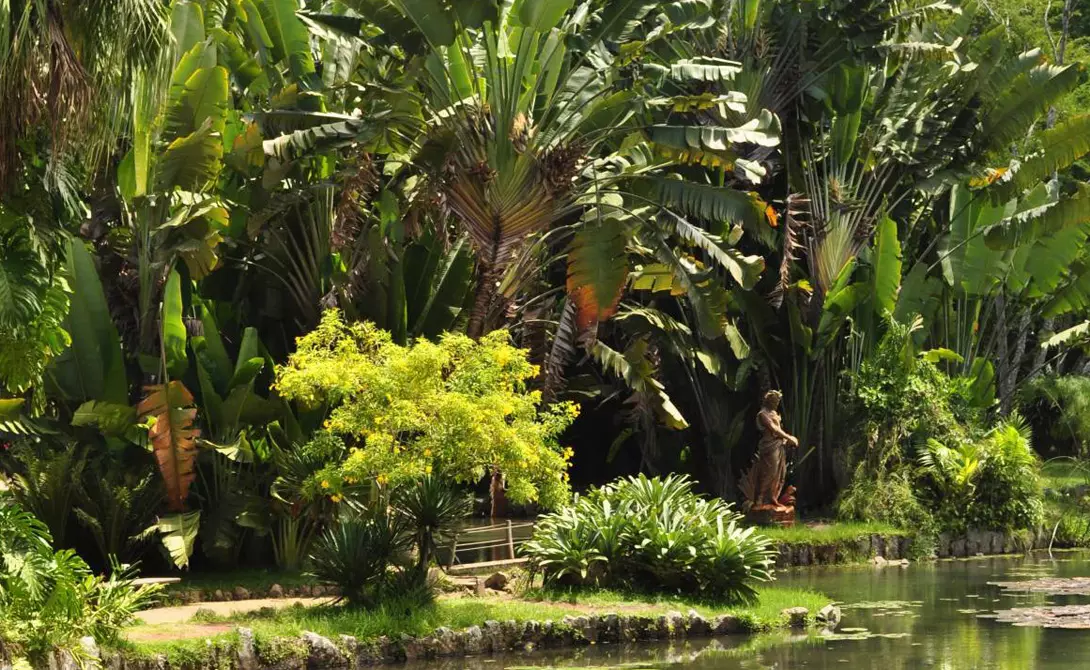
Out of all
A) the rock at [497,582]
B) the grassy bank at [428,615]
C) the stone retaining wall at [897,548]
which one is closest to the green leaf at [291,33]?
the rock at [497,582]

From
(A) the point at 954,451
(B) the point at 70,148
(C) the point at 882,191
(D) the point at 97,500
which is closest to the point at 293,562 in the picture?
(D) the point at 97,500

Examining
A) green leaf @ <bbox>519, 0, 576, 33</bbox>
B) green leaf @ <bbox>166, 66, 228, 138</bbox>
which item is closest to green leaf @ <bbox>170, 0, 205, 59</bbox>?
green leaf @ <bbox>166, 66, 228, 138</bbox>

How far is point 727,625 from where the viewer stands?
1436 cm

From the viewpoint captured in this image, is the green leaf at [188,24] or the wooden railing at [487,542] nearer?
the green leaf at [188,24]

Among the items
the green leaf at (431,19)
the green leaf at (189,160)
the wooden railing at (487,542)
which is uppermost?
the green leaf at (431,19)

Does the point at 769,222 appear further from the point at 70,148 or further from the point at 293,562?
the point at 70,148

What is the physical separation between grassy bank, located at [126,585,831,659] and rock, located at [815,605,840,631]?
0.08m

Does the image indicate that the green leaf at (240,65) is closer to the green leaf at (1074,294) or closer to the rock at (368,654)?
the rock at (368,654)

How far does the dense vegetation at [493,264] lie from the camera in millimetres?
13367

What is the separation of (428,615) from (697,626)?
8.70 feet

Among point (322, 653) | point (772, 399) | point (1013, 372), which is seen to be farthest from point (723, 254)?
point (1013, 372)

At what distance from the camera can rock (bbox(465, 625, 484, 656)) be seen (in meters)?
13.2

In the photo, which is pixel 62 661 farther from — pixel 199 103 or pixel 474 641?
pixel 199 103

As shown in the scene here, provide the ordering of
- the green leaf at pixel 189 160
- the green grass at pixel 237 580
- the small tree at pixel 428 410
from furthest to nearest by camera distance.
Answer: the green leaf at pixel 189 160
the green grass at pixel 237 580
the small tree at pixel 428 410
